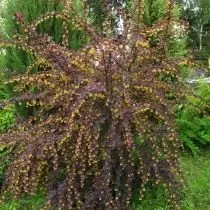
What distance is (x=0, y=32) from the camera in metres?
6.09

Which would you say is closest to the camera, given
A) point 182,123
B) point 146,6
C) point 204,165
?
point 204,165

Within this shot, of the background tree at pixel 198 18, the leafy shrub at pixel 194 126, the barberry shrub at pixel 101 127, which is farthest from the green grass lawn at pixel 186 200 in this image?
the background tree at pixel 198 18

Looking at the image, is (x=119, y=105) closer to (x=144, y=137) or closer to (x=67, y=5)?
(x=144, y=137)

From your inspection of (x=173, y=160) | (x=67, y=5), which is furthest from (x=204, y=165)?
(x=67, y=5)

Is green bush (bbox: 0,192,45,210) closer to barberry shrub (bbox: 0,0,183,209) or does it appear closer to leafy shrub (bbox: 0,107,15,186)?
→ barberry shrub (bbox: 0,0,183,209)

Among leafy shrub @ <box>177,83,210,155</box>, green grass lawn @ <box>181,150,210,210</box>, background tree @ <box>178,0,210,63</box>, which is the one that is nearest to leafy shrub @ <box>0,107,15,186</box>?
green grass lawn @ <box>181,150,210,210</box>

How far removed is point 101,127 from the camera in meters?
4.34

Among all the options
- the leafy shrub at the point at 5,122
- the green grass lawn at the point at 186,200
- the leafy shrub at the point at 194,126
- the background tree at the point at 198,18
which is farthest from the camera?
the background tree at the point at 198,18

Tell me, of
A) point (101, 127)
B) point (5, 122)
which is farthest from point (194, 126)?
point (5, 122)

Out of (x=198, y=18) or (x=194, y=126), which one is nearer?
(x=194, y=126)

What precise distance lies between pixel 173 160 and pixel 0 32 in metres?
3.14

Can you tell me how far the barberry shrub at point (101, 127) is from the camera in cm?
413

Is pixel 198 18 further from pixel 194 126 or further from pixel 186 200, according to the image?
pixel 186 200

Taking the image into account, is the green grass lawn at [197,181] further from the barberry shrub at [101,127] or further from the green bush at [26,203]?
the green bush at [26,203]
